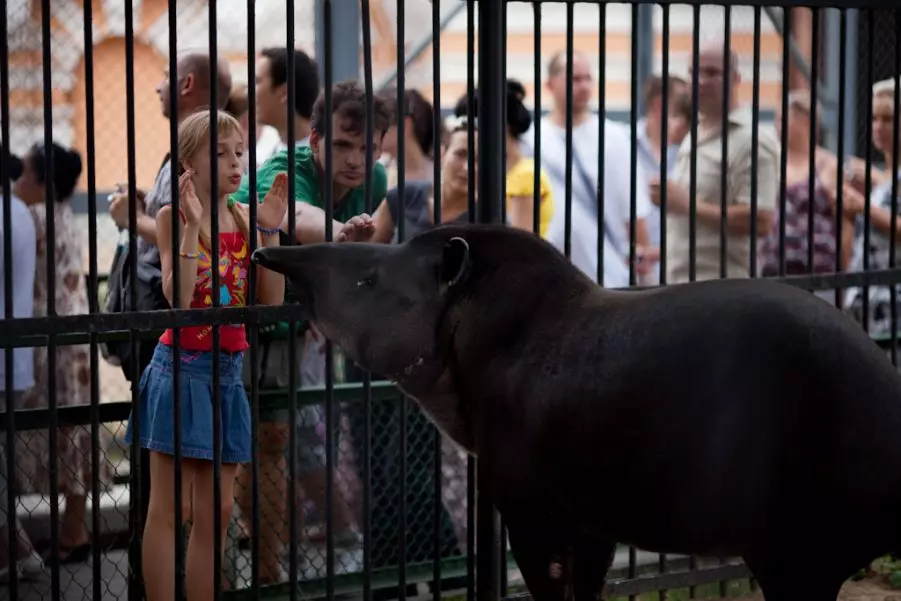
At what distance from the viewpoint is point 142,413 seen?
4.45m

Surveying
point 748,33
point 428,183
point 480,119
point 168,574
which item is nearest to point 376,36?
point 428,183

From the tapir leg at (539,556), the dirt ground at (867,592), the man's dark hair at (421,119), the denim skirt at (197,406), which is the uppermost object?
the man's dark hair at (421,119)

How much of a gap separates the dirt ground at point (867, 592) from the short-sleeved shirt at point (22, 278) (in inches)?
129

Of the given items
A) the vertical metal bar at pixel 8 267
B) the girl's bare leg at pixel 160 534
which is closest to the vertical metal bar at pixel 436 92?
the girl's bare leg at pixel 160 534

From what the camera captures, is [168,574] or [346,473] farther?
[346,473]

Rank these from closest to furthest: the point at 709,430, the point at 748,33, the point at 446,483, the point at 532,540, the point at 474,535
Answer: the point at 709,430 → the point at 532,540 → the point at 474,535 → the point at 446,483 → the point at 748,33

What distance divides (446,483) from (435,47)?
2.62m

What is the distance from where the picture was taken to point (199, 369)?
4383 millimetres

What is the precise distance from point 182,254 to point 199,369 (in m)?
0.40

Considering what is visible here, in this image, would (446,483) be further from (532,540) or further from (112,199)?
(532,540)

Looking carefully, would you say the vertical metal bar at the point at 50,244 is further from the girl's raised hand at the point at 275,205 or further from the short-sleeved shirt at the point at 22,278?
the short-sleeved shirt at the point at 22,278

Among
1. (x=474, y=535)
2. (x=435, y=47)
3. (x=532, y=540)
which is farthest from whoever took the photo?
(x=474, y=535)

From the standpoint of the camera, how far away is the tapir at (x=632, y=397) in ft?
9.80

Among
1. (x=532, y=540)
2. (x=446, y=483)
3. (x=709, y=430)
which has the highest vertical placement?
(x=709, y=430)
